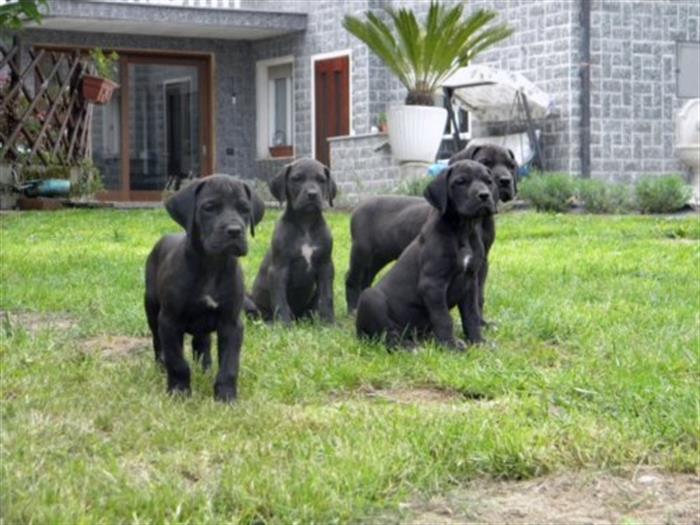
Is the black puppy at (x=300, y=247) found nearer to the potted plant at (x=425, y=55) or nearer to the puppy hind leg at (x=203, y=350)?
the puppy hind leg at (x=203, y=350)

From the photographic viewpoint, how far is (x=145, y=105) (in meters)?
28.8

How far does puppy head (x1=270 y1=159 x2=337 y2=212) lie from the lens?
867 centimetres

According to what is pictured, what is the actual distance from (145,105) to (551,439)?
2424 cm

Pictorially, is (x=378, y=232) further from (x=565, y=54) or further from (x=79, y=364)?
(x=565, y=54)

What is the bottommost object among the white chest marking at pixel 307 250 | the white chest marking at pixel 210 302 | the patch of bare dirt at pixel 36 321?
the patch of bare dirt at pixel 36 321

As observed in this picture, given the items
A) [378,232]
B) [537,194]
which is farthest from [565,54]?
[378,232]

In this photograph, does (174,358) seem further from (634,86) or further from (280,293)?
(634,86)

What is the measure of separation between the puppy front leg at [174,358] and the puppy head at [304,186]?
235cm

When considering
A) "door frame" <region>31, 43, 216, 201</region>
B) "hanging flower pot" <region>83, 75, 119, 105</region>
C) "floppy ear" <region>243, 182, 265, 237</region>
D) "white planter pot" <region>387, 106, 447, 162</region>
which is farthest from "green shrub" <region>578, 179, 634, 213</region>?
"floppy ear" <region>243, 182, 265, 237</region>

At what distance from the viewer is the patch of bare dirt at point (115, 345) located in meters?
7.60

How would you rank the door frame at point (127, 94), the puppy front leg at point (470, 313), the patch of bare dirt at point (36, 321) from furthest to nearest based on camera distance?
1. the door frame at point (127, 94)
2. the patch of bare dirt at point (36, 321)
3. the puppy front leg at point (470, 313)

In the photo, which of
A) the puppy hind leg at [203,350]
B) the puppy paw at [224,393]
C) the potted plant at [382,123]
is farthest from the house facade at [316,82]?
the puppy paw at [224,393]

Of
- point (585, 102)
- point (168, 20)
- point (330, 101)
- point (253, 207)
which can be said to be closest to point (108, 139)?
point (168, 20)

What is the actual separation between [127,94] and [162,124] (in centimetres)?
109
